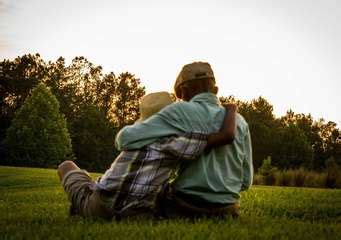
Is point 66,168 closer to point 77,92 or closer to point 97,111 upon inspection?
point 97,111

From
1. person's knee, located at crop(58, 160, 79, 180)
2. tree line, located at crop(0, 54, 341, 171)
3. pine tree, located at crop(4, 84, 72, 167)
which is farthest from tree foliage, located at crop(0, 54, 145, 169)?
person's knee, located at crop(58, 160, 79, 180)

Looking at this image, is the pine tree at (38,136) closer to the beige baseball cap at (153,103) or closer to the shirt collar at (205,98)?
the beige baseball cap at (153,103)

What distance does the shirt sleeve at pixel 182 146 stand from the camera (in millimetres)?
4348

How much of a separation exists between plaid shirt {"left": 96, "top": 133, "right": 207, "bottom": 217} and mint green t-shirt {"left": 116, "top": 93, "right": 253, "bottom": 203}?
0.07 metres

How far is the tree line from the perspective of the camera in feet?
193

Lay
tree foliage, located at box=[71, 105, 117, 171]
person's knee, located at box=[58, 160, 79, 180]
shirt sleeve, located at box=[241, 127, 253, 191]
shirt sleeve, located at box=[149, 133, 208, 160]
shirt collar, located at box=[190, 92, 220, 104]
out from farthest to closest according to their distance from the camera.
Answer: tree foliage, located at box=[71, 105, 117, 171] < person's knee, located at box=[58, 160, 79, 180] < shirt sleeve, located at box=[241, 127, 253, 191] < shirt collar, located at box=[190, 92, 220, 104] < shirt sleeve, located at box=[149, 133, 208, 160]

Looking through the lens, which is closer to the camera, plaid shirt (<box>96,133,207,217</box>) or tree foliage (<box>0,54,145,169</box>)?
plaid shirt (<box>96,133,207,217</box>)

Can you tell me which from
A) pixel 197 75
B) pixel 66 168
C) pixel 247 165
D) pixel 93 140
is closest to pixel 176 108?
pixel 197 75

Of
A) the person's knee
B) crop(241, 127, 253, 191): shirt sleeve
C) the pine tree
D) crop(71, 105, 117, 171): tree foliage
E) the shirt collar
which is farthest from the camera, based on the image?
crop(71, 105, 117, 171): tree foliage

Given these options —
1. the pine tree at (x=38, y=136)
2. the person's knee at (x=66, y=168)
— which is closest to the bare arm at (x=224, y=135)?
the person's knee at (x=66, y=168)

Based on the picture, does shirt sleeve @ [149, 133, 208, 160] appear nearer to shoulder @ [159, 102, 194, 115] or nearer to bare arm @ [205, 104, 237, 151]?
bare arm @ [205, 104, 237, 151]

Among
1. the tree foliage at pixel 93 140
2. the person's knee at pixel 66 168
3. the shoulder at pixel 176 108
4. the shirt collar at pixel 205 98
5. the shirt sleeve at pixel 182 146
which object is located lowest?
the tree foliage at pixel 93 140

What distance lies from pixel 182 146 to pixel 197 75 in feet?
2.48

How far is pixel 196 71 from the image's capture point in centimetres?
462
